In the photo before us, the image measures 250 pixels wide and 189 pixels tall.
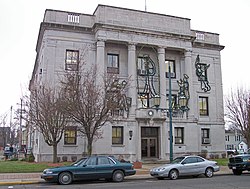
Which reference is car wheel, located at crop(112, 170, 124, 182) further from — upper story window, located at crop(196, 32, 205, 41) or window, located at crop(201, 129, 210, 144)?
upper story window, located at crop(196, 32, 205, 41)

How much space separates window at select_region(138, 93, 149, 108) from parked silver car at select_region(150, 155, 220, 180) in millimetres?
15316

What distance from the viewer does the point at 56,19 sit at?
109 feet

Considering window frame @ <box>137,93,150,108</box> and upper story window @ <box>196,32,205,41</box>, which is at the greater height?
upper story window @ <box>196,32,205,41</box>

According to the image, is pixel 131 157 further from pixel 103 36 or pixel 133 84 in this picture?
pixel 103 36

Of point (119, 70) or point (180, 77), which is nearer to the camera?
point (119, 70)

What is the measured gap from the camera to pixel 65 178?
16656 millimetres

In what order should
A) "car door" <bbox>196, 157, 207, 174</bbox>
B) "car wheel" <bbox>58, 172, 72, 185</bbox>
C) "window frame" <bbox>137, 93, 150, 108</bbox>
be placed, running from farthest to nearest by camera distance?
"window frame" <bbox>137, 93, 150, 108</bbox> < "car door" <bbox>196, 157, 207, 174</bbox> < "car wheel" <bbox>58, 172, 72, 185</bbox>

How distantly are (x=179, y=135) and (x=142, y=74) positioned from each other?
777 centimetres

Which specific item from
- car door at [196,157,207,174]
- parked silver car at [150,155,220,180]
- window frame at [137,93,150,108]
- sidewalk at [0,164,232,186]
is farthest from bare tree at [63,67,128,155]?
window frame at [137,93,150,108]

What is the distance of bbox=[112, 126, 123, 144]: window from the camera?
108ft

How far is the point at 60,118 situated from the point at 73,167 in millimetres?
9884

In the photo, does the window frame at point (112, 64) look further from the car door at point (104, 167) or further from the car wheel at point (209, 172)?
the car door at point (104, 167)

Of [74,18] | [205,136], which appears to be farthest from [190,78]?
[74,18]

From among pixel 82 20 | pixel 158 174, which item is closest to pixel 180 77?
pixel 82 20
